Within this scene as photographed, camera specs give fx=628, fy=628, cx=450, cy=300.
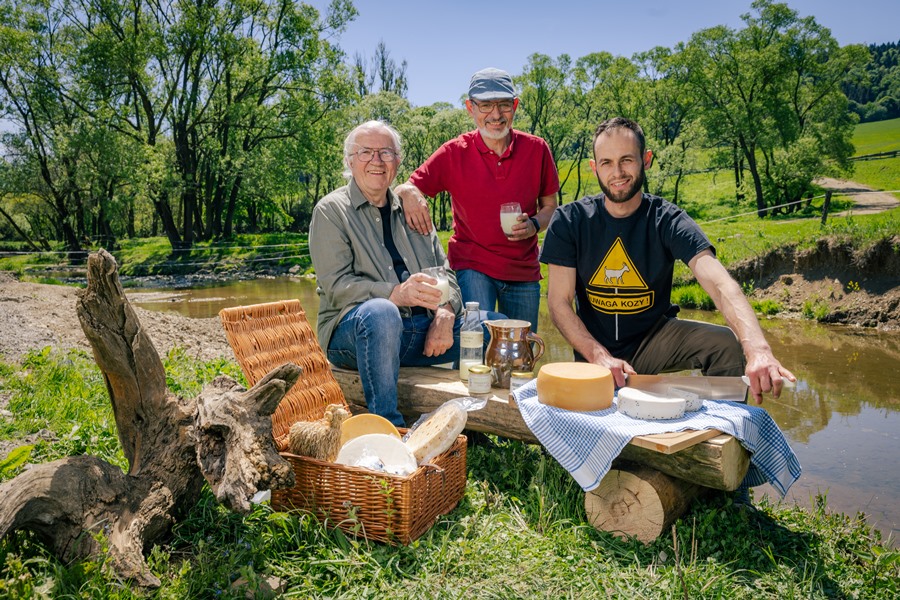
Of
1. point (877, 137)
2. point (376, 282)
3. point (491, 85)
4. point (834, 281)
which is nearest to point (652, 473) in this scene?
point (376, 282)

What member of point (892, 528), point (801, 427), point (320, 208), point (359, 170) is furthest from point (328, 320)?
point (801, 427)

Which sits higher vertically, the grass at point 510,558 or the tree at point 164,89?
the tree at point 164,89

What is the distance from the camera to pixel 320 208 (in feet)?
12.9

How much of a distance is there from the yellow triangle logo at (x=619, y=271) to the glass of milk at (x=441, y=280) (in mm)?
959

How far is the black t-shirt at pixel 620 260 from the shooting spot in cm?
383

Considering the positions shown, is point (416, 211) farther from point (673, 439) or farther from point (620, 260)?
point (673, 439)

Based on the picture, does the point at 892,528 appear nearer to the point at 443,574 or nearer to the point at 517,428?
the point at 517,428

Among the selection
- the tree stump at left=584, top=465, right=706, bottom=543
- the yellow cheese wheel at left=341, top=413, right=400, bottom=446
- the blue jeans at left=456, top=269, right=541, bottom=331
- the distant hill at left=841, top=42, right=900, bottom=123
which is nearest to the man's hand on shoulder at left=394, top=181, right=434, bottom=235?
the blue jeans at left=456, top=269, right=541, bottom=331

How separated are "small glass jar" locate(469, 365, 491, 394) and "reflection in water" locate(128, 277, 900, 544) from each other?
1.99 meters

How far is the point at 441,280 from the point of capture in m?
3.88

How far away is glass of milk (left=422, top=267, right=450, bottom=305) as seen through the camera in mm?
3832

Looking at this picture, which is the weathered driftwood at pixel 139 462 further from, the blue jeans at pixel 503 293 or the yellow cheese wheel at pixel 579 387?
the blue jeans at pixel 503 293

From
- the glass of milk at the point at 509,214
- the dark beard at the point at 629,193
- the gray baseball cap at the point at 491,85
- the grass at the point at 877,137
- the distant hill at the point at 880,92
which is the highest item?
the distant hill at the point at 880,92

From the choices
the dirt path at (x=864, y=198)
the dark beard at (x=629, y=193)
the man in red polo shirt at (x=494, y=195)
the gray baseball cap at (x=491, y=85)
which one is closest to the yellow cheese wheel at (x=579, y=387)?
the dark beard at (x=629, y=193)
